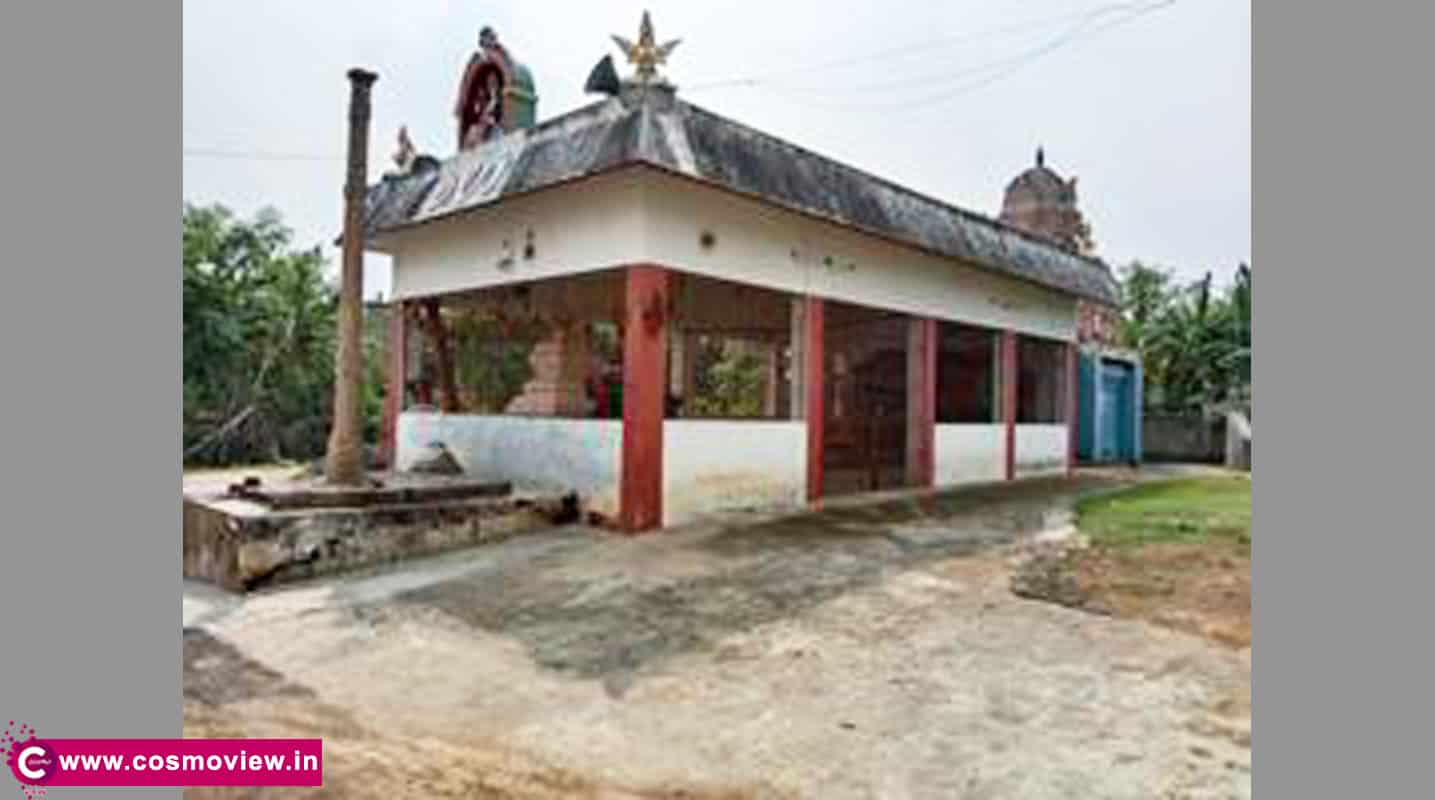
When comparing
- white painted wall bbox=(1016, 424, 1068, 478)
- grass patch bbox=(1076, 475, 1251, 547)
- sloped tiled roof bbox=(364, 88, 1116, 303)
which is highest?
sloped tiled roof bbox=(364, 88, 1116, 303)

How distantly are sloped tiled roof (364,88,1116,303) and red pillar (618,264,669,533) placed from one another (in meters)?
1.05

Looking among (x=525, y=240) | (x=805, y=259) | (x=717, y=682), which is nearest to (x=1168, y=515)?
(x=805, y=259)

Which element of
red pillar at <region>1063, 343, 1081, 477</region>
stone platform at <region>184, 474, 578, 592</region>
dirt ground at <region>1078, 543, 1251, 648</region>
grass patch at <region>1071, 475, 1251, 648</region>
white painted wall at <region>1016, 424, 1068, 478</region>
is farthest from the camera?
red pillar at <region>1063, 343, 1081, 477</region>

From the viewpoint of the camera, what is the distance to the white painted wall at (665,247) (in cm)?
882

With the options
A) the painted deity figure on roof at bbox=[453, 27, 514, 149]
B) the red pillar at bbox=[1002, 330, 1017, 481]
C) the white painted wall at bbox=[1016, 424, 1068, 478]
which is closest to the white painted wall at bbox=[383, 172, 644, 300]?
the painted deity figure on roof at bbox=[453, 27, 514, 149]

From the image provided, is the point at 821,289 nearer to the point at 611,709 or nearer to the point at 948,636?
the point at 948,636

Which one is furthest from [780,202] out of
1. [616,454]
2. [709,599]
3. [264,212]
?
[264,212]

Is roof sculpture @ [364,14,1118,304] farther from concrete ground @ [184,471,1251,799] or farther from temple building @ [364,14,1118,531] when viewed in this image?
concrete ground @ [184,471,1251,799]

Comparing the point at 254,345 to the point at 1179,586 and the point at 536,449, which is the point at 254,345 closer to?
the point at 536,449

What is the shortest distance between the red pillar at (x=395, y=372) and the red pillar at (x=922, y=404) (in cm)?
641

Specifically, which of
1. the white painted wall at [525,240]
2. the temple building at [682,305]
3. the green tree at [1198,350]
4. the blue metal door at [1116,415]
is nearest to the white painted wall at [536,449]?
the temple building at [682,305]

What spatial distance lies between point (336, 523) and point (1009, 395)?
10024mm

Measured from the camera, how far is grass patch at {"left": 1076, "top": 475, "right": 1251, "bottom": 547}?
318 inches

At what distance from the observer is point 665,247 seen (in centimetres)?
884
